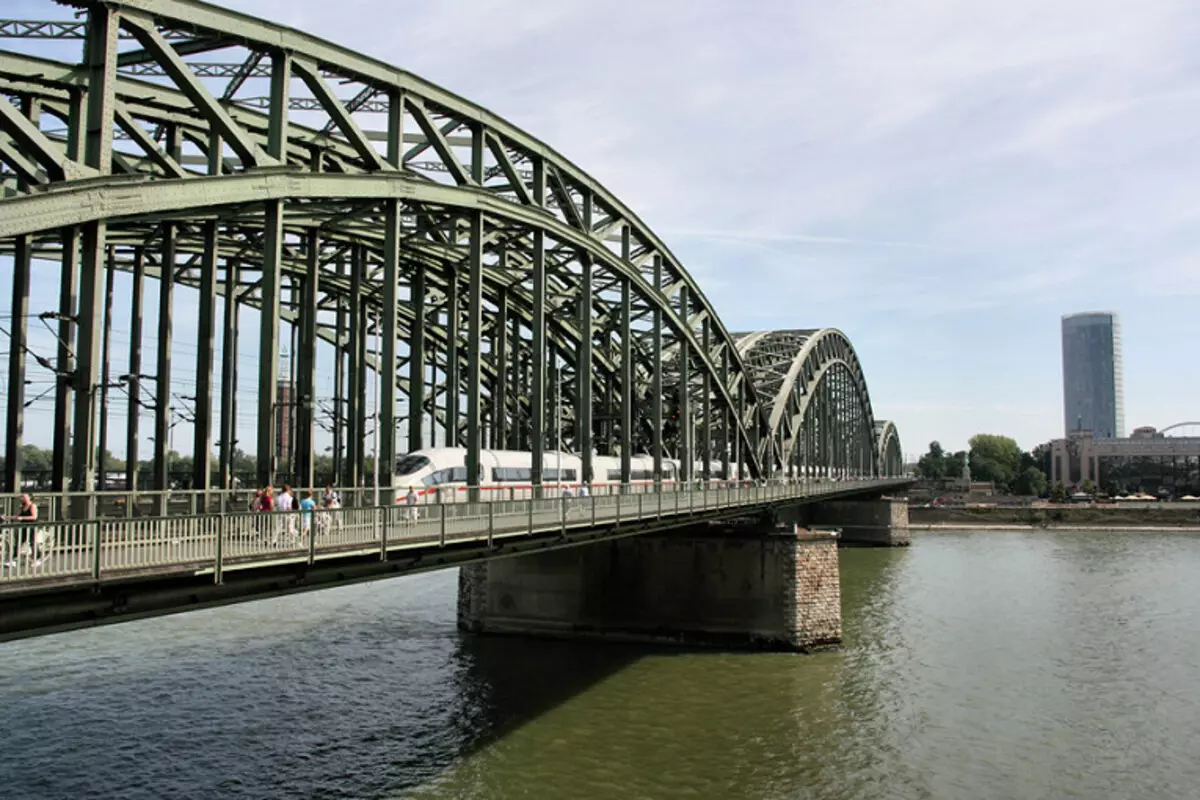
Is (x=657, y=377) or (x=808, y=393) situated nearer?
(x=657, y=377)

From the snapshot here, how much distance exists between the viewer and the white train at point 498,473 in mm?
31391

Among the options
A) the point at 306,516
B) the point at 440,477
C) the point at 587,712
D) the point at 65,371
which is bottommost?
the point at 587,712

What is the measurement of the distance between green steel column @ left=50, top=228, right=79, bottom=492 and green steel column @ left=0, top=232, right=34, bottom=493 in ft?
2.34


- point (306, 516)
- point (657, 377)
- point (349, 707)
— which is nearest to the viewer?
point (306, 516)

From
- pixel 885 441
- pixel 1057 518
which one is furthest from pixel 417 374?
pixel 885 441

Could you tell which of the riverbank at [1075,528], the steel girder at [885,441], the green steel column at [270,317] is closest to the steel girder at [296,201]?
the green steel column at [270,317]

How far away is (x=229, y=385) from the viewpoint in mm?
32438

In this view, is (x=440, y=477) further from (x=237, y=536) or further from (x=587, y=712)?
(x=237, y=536)

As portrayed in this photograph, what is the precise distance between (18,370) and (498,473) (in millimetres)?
21031

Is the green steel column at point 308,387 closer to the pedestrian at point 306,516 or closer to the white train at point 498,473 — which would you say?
the white train at point 498,473

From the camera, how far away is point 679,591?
38656 mm

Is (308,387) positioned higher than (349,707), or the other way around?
(308,387)

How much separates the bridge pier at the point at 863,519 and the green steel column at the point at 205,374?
67.9 metres

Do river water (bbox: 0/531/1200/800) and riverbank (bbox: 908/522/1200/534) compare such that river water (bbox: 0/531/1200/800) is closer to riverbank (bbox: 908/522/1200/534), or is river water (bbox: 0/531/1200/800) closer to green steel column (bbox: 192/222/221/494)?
green steel column (bbox: 192/222/221/494)
